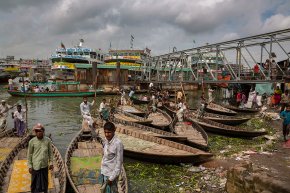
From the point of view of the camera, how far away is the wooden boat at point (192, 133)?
11562 mm

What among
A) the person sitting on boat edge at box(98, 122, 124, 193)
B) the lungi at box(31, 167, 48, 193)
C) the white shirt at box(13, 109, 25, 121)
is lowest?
the lungi at box(31, 167, 48, 193)

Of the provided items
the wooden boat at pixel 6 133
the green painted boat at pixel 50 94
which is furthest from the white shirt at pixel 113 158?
the green painted boat at pixel 50 94

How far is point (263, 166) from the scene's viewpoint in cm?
937

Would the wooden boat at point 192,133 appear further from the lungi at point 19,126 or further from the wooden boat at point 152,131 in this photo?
the lungi at point 19,126

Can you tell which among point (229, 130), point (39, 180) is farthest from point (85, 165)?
point (229, 130)

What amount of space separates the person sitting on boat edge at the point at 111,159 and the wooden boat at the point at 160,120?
413 inches

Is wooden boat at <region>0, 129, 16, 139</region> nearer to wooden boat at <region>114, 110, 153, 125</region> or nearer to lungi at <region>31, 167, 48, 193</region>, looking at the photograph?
wooden boat at <region>114, 110, 153, 125</region>

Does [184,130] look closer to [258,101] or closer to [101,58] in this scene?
[258,101]

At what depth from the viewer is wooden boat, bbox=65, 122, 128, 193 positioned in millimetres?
6767

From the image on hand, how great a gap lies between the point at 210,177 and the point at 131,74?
44.4 metres

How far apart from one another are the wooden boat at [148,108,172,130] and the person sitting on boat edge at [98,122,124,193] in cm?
1050

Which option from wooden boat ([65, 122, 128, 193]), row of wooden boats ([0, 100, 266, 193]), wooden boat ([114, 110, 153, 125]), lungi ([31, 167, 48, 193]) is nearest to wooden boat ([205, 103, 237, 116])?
row of wooden boats ([0, 100, 266, 193])

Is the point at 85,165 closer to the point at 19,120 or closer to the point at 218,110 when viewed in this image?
the point at 19,120

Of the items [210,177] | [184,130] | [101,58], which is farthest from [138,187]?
[101,58]
